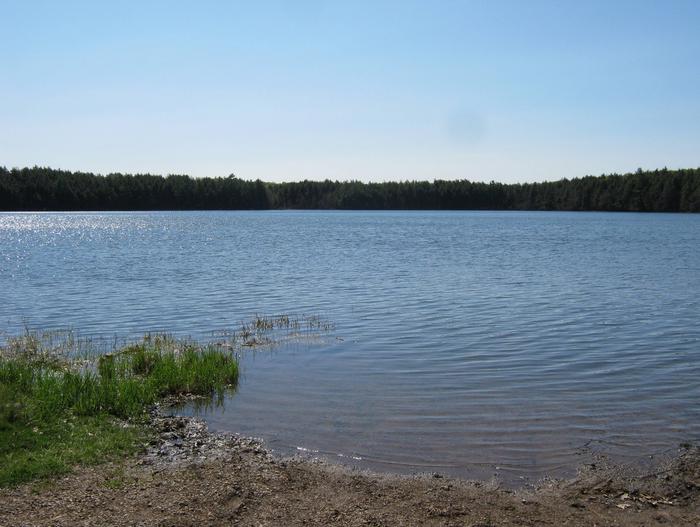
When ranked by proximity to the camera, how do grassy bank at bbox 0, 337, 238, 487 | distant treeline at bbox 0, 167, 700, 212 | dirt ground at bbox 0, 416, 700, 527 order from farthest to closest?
distant treeline at bbox 0, 167, 700, 212, grassy bank at bbox 0, 337, 238, 487, dirt ground at bbox 0, 416, 700, 527

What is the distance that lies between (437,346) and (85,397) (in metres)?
9.41

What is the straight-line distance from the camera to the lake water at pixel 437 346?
10.5 metres

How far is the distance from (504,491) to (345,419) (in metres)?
3.80

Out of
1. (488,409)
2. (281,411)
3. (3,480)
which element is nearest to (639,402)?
(488,409)

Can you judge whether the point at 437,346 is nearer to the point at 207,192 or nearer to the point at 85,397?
the point at 85,397

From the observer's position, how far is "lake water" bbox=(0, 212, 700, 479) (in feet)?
34.5

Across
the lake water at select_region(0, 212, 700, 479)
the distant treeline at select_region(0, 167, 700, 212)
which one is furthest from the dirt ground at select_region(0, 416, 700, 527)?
the distant treeline at select_region(0, 167, 700, 212)

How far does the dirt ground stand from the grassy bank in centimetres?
57

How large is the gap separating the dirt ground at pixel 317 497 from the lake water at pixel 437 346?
0.77 meters

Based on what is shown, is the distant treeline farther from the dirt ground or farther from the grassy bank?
the dirt ground

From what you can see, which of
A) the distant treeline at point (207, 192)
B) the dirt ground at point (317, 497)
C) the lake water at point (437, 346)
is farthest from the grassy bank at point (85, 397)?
the distant treeline at point (207, 192)

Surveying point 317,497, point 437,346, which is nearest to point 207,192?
point 437,346

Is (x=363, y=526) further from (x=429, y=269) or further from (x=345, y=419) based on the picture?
(x=429, y=269)

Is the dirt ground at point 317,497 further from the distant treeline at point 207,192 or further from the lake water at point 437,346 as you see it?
the distant treeline at point 207,192
